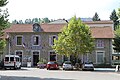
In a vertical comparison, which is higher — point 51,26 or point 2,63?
point 51,26

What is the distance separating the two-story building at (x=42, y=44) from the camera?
6081 centimetres

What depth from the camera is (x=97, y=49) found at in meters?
60.9

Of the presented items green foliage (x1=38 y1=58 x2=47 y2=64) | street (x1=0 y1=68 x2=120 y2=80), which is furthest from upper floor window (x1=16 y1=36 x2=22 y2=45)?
street (x1=0 y1=68 x2=120 y2=80)

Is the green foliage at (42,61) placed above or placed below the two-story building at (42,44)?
below

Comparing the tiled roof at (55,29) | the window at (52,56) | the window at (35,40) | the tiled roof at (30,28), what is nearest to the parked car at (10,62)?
A: the window at (52,56)

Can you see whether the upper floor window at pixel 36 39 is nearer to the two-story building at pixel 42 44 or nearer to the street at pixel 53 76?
the two-story building at pixel 42 44

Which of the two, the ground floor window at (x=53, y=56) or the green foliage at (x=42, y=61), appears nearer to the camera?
the green foliage at (x=42, y=61)

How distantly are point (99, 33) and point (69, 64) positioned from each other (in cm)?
1486

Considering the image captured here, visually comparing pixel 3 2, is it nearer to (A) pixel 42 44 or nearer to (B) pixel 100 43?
(A) pixel 42 44

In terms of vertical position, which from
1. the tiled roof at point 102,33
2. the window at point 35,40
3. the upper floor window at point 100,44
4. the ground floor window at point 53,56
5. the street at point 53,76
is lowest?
the street at point 53,76

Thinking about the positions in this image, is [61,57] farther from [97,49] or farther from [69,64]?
[69,64]

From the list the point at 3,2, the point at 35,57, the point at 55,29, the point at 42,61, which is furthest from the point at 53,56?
the point at 3,2

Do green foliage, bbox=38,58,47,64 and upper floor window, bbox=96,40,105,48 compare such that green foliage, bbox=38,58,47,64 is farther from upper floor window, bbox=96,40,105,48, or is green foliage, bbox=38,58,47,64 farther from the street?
the street

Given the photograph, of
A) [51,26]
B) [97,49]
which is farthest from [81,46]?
[51,26]
